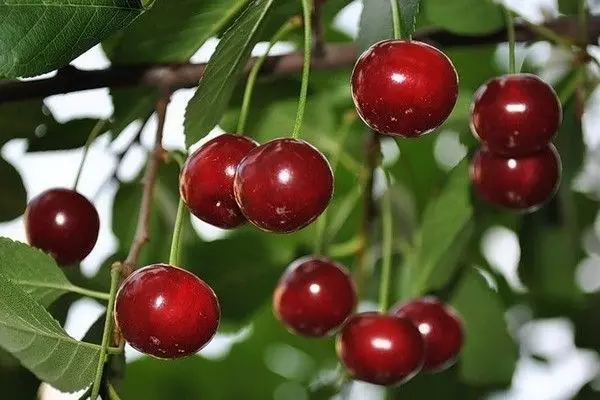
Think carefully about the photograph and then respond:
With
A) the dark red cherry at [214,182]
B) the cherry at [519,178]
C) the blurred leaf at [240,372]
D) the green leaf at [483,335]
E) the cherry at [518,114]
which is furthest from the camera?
the blurred leaf at [240,372]

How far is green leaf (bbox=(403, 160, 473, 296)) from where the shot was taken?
60.4 inches

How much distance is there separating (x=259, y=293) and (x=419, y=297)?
318 millimetres

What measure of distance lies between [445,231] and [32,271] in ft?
2.19

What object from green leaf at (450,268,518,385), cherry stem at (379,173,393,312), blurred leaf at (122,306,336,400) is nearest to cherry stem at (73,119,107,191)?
cherry stem at (379,173,393,312)

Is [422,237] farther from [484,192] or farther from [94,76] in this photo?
[94,76]

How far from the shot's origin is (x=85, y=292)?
1.09 m

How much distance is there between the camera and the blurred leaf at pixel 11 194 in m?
1.51

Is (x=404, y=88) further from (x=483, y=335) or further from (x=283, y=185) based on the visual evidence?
(x=483, y=335)

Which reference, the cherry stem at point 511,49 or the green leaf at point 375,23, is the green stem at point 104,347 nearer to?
the green leaf at point 375,23

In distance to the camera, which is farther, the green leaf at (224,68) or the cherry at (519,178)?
the cherry at (519,178)

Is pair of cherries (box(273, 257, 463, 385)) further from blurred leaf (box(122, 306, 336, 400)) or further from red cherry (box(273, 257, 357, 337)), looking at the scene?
blurred leaf (box(122, 306, 336, 400))

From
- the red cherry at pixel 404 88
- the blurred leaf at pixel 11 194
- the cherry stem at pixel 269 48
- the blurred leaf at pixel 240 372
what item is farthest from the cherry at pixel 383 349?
the blurred leaf at pixel 240 372

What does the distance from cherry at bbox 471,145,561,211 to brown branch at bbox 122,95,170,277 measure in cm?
45

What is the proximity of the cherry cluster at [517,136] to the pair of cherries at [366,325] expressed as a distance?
0.22 metres
